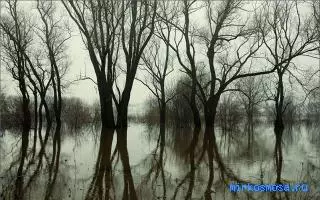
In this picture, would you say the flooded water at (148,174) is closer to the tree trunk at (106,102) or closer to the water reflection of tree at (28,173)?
the water reflection of tree at (28,173)

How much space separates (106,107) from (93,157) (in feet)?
38.7

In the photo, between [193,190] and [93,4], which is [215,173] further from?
[93,4]

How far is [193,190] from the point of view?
5488 mm

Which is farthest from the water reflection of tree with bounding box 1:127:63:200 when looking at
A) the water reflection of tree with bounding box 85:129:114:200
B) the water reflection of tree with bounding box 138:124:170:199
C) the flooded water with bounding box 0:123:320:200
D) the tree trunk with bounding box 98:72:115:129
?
the tree trunk with bounding box 98:72:115:129

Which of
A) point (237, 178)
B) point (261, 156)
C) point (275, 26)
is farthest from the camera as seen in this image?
point (275, 26)

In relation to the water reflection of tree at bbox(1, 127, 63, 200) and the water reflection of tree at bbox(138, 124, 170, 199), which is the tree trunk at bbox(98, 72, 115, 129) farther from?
the water reflection of tree at bbox(138, 124, 170, 199)

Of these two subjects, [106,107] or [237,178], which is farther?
[106,107]

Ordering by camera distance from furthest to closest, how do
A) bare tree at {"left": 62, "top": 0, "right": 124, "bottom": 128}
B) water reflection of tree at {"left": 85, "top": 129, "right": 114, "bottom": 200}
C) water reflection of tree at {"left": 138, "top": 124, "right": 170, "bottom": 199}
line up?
1. bare tree at {"left": 62, "top": 0, "right": 124, "bottom": 128}
2. water reflection of tree at {"left": 138, "top": 124, "right": 170, "bottom": 199}
3. water reflection of tree at {"left": 85, "top": 129, "right": 114, "bottom": 200}

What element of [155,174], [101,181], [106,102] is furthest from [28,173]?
[106,102]

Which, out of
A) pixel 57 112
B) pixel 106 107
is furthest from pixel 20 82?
pixel 106 107

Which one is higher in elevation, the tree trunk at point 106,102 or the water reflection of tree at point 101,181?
the tree trunk at point 106,102

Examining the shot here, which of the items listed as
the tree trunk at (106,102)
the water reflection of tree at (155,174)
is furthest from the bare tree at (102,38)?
the water reflection of tree at (155,174)

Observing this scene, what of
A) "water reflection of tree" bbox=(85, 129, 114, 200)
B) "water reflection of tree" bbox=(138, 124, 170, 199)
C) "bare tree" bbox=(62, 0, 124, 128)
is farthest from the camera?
"bare tree" bbox=(62, 0, 124, 128)

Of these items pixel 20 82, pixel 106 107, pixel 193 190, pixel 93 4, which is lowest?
pixel 193 190
